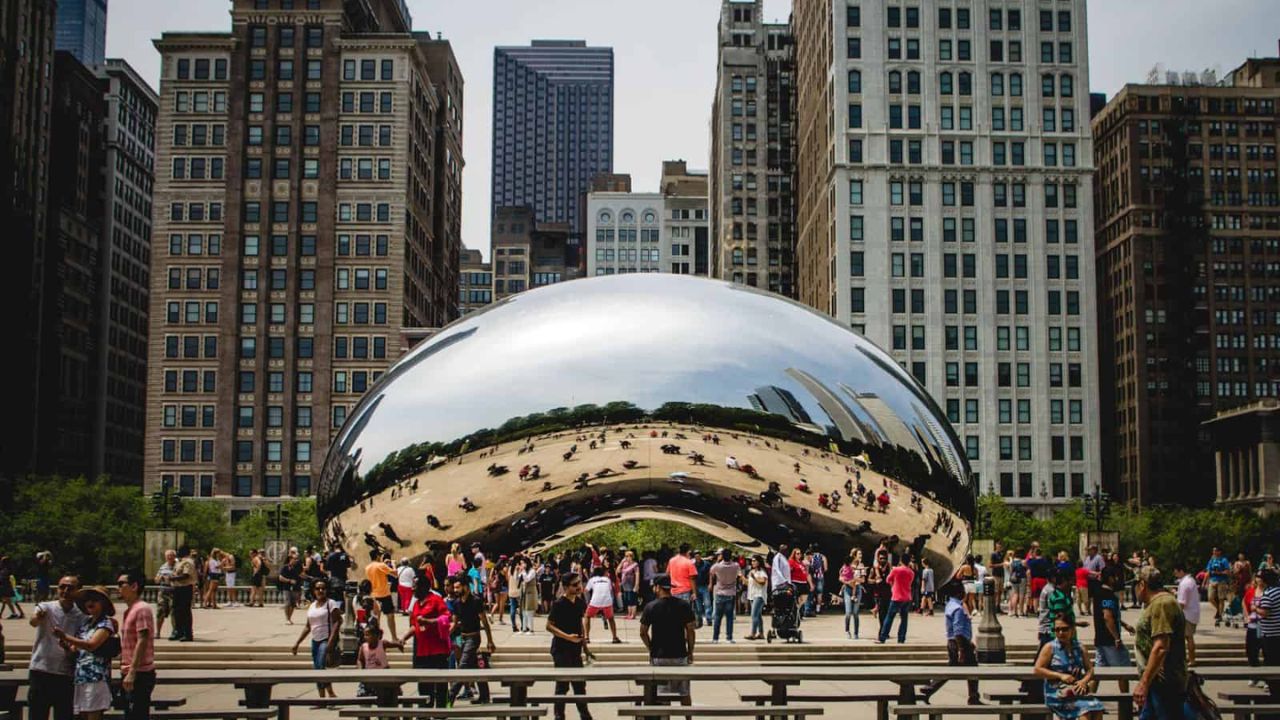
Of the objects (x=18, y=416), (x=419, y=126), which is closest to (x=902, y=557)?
(x=419, y=126)

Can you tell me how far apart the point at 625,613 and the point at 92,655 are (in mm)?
17353

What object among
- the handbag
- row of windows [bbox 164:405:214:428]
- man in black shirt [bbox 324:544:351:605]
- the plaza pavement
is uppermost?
row of windows [bbox 164:405:214:428]

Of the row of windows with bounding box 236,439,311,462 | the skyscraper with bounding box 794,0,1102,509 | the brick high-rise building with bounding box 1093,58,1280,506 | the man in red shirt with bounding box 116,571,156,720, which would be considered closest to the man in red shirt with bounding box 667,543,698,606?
the man in red shirt with bounding box 116,571,156,720

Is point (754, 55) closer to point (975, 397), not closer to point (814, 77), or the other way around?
point (814, 77)

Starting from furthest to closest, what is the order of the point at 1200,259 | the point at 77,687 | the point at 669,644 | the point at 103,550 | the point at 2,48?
the point at 1200,259, the point at 2,48, the point at 103,550, the point at 669,644, the point at 77,687

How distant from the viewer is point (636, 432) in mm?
10023

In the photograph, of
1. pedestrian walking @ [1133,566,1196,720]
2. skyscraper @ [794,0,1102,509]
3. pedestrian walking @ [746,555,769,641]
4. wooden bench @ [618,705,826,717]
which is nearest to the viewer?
pedestrian walking @ [1133,566,1196,720]

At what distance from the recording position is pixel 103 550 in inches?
1908

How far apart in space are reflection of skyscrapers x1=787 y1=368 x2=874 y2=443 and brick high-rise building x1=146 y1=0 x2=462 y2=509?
246ft

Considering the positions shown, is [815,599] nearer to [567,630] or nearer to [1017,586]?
[1017,586]

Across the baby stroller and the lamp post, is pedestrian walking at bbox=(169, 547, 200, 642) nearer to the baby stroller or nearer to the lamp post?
the baby stroller

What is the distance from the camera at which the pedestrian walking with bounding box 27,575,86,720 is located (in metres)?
10.2

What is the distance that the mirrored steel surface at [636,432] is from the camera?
9945 mm

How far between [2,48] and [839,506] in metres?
96.3
